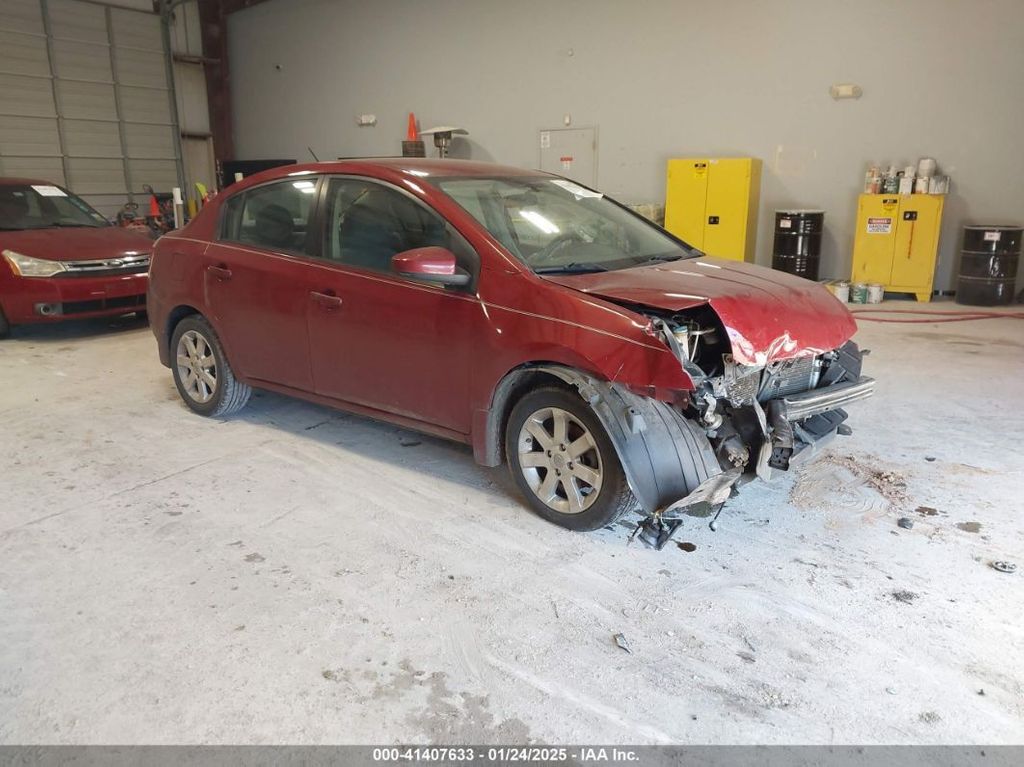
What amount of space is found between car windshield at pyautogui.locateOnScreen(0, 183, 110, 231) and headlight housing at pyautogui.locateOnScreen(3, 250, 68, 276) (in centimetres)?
62

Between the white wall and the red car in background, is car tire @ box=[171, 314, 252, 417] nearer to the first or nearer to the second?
the red car in background

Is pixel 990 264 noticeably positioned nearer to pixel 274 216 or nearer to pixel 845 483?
pixel 845 483

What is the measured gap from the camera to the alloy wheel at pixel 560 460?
2.83 m

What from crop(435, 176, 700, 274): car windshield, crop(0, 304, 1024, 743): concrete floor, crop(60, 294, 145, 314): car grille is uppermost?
crop(435, 176, 700, 274): car windshield

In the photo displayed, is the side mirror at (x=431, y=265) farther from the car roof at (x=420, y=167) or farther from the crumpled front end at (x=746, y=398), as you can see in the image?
the crumpled front end at (x=746, y=398)

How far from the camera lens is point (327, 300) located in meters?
3.50

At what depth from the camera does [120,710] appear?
1991 mm

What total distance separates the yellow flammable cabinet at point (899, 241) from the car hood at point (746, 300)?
5.94m

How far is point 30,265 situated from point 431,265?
494 cm

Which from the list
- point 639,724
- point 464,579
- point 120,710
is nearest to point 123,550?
point 120,710

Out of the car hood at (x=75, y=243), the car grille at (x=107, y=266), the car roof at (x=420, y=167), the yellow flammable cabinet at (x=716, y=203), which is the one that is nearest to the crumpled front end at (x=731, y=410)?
the car roof at (x=420, y=167)

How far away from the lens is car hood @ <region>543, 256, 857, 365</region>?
104 inches

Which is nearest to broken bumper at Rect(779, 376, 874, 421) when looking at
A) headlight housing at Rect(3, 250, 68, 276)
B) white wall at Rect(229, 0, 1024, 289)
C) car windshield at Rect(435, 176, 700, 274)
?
car windshield at Rect(435, 176, 700, 274)

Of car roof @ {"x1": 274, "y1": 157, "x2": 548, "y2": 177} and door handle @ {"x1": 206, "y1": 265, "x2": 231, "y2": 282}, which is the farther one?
door handle @ {"x1": 206, "y1": 265, "x2": 231, "y2": 282}
